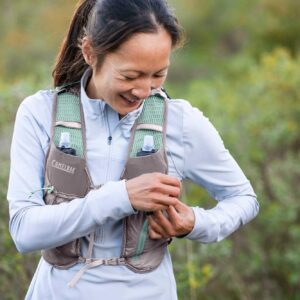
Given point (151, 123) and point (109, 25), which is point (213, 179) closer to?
point (151, 123)

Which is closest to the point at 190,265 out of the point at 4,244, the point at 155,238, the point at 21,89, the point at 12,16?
the point at 4,244

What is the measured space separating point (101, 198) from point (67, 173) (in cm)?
21

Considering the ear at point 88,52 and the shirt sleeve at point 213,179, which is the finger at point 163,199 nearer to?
the shirt sleeve at point 213,179

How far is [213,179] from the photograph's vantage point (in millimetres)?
3262

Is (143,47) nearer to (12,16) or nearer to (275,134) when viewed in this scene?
(275,134)

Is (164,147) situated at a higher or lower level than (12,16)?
lower

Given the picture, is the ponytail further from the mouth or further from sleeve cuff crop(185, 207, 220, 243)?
sleeve cuff crop(185, 207, 220, 243)

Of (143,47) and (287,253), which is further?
(287,253)

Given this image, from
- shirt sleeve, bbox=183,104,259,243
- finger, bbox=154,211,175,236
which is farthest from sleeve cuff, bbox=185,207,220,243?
finger, bbox=154,211,175,236

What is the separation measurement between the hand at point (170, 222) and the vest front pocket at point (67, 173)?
0.26 meters

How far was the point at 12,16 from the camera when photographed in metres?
32.8

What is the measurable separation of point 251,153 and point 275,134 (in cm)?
23

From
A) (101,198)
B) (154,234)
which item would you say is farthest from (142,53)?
(154,234)

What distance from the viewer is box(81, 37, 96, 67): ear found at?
3145 millimetres
